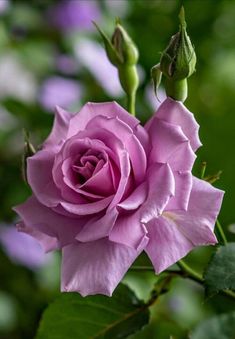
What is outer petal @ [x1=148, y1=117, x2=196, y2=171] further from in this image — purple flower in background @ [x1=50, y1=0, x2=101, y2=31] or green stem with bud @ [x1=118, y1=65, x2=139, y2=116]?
purple flower in background @ [x1=50, y1=0, x2=101, y2=31]

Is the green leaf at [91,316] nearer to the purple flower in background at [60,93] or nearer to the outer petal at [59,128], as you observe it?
the outer petal at [59,128]

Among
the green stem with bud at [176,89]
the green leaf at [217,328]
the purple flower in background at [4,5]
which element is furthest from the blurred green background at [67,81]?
the green stem with bud at [176,89]

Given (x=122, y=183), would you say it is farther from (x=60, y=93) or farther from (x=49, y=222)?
(x=60, y=93)

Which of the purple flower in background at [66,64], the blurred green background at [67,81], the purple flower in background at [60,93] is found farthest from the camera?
the purple flower in background at [66,64]

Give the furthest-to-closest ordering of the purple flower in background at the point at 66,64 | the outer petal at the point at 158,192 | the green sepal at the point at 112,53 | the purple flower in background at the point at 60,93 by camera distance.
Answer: the purple flower in background at the point at 66,64
the purple flower in background at the point at 60,93
the green sepal at the point at 112,53
the outer petal at the point at 158,192

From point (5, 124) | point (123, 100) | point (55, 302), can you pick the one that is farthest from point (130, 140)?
point (5, 124)
